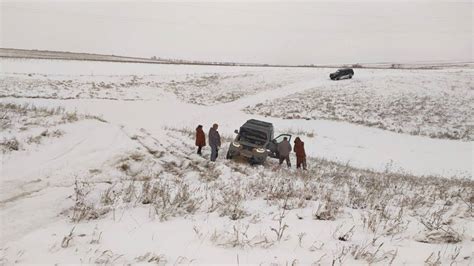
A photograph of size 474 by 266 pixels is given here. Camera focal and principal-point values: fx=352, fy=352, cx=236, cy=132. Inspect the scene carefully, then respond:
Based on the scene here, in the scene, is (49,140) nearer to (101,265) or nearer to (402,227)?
(101,265)

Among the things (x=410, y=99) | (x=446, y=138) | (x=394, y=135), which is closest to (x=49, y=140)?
(x=394, y=135)

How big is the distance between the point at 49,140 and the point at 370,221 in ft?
28.2

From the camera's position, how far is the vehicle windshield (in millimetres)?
15609

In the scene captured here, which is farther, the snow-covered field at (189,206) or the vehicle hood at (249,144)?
the vehicle hood at (249,144)

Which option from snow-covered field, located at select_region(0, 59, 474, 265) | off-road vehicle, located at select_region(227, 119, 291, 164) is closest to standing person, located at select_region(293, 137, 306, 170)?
off-road vehicle, located at select_region(227, 119, 291, 164)

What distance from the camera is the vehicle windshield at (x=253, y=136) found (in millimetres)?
15609

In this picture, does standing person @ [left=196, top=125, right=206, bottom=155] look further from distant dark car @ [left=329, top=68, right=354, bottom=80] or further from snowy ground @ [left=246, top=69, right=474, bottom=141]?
distant dark car @ [left=329, top=68, right=354, bottom=80]

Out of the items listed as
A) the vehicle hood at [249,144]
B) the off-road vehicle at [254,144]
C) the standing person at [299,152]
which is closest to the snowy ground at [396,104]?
the off-road vehicle at [254,144]

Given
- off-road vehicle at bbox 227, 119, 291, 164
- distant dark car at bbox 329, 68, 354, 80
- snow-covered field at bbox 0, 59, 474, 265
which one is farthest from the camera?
distant dark car at bbox 329, 68, 354, 80

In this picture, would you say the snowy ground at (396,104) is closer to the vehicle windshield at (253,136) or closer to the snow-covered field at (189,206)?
the snow-covered field at (189,206)

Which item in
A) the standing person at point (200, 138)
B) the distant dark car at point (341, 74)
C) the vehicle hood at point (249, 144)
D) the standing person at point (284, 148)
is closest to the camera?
the standing person at point (200, 138)

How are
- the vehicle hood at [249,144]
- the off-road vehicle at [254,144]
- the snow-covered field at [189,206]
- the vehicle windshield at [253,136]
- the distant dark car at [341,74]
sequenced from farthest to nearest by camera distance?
1. the distant dark car at [341,74]
2. the vehicle windshield at [253,136]
3. the vehicle hood at [249,144]
4. the off-road vehicle at [254,144]
5. the snow-covered field at [189,206]

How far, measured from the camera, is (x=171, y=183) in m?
7.97

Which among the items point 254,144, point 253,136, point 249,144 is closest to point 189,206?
point 249,144
